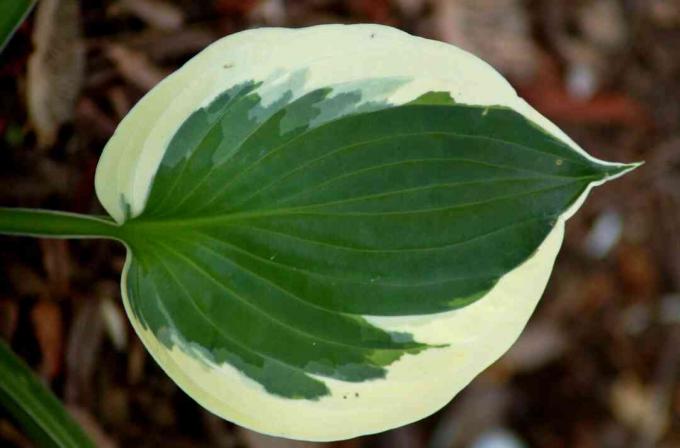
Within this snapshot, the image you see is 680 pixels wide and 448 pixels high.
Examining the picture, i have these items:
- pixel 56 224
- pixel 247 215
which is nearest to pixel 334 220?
pixel 247 215

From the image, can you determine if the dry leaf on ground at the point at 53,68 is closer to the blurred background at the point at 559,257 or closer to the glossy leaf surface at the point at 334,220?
the blurred background at the point at 559,257

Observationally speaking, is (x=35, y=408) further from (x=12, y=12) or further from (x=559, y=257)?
(x=559, y=257)

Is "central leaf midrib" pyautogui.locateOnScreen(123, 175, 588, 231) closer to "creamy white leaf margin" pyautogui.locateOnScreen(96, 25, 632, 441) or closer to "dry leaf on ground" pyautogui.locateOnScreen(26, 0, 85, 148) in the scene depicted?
"creamy white leaf margin" pyautogui.locateOnScreen(96, 25, 632, 441)

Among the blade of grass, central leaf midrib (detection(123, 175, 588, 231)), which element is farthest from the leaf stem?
the blade of grass

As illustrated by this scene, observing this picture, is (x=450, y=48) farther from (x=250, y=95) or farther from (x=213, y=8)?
(x=213, y=8)

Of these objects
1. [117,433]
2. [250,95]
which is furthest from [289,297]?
[117,433]

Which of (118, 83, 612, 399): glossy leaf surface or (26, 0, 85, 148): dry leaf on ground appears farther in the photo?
(26, 0, 85, 148): dry leaf on ground

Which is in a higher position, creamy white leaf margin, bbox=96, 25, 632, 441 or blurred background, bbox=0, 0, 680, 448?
blurred background, bbox=0, 0, 680, 448
